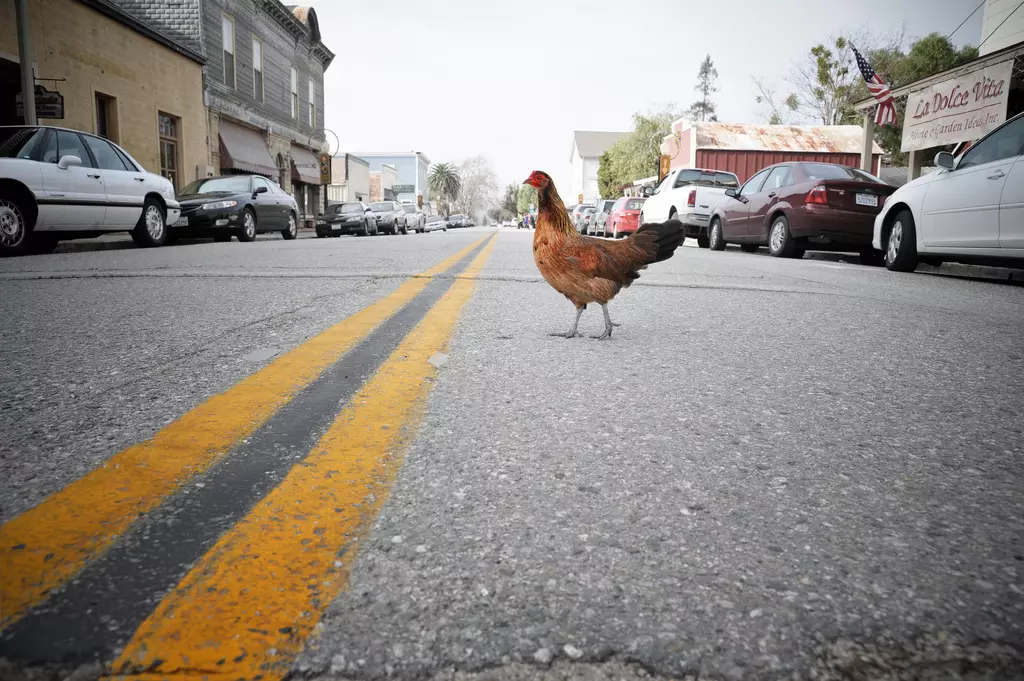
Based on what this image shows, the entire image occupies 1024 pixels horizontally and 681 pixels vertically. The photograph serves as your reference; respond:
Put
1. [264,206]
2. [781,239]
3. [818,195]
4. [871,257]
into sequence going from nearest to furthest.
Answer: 1. [818,195]
2. [871,257]
3. [781,239]
4. [264,206]

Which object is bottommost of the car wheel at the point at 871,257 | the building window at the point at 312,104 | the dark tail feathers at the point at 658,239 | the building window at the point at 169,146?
the car wheel at the point at 871,257

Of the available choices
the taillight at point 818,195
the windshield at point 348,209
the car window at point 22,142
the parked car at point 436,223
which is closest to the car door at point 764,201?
the taillight at point 818,195

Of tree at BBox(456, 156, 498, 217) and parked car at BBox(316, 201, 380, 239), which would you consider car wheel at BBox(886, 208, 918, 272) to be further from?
Result: tree at BBox(456, 156, 498, 217)

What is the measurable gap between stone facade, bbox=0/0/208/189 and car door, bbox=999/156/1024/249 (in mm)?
18249

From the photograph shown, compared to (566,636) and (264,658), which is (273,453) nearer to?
(264,658)

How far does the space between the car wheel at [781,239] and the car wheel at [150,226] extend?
10886 millimetres

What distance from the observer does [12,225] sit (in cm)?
914

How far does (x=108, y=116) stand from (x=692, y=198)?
1619 centimetres

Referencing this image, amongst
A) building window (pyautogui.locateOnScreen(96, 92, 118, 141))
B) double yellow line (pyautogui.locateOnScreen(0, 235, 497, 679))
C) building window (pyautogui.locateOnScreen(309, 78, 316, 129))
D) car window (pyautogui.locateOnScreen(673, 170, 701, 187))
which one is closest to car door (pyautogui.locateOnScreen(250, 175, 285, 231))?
building window (pyautogui.locateOnScreen(96, 92, 118, 141))

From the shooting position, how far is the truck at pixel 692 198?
51.8ft

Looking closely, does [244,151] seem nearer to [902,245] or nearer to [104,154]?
[104,154]

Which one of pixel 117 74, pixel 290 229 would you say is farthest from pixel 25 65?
pixel 290 229

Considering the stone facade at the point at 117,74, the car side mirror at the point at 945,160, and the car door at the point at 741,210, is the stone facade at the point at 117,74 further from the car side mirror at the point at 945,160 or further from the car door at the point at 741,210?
the car side mirror at the point at 945,160

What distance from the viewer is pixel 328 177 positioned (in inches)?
1463
